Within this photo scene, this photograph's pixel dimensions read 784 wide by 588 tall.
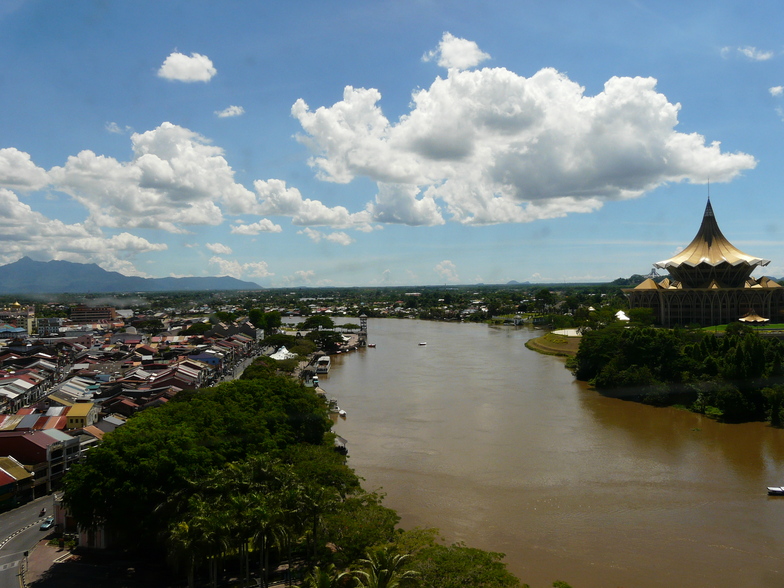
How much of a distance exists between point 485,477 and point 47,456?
32.3 ft

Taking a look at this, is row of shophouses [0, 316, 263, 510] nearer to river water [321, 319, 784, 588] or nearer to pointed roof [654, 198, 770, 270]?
river water [321, 319, 784, 588]

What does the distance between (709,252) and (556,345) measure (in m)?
13.4

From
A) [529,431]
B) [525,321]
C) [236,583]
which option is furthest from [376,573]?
[525,321]

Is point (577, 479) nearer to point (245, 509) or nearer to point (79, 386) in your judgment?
point (245, 509)

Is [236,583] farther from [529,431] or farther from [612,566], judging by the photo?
[529,431]

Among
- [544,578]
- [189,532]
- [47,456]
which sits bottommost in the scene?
[544,578]

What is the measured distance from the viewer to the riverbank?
111 ft

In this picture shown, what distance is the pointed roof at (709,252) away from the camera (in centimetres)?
3752

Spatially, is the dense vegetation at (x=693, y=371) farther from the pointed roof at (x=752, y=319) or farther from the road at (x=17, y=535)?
the road at (x=17, y=535)

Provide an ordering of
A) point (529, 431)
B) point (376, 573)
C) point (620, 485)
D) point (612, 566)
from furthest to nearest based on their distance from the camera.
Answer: point (529, 431)
point (620, 485)
point (612, 566)
point (376, 573)

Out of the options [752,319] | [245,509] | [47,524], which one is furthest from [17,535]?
[752,319]

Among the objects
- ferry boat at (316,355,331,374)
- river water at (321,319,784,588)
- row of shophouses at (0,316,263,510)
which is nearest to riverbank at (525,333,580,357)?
river water at (321,319,784,588)

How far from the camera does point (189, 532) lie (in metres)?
6.61

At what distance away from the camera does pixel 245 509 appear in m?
6.83
